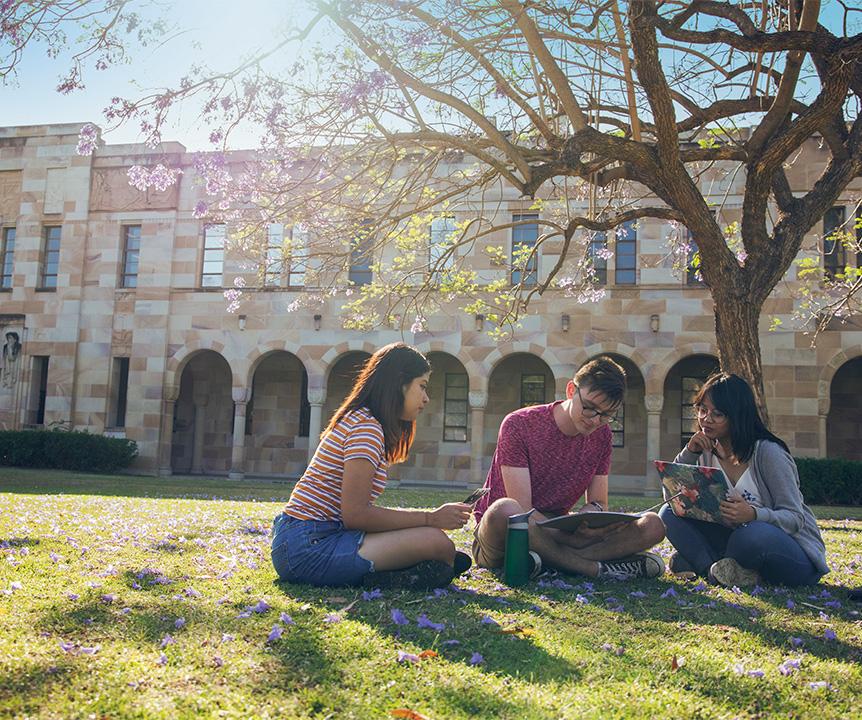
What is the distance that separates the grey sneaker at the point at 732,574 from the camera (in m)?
4.98

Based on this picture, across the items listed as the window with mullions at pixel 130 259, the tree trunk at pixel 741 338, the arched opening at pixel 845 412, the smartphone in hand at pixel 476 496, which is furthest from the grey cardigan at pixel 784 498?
the window with mullions at pixel 130 259

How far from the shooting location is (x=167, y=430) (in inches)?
856

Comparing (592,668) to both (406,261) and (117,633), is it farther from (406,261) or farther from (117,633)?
(406,261)

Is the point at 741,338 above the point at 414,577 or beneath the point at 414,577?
above

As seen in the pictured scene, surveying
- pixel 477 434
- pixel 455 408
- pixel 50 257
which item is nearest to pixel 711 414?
pixel 477 434

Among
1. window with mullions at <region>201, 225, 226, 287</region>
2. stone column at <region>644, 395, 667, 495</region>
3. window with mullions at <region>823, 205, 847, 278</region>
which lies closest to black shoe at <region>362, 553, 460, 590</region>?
stone column at <region>644, 395, 667, 495</region>

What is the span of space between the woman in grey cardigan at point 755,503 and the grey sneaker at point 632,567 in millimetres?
334

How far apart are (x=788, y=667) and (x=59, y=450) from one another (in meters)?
19.9

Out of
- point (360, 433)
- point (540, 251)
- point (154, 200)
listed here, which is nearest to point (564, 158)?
point (360, 433)

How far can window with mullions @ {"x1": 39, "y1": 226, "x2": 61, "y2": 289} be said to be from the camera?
2309 centimetres

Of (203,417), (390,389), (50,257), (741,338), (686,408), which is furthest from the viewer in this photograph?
(203,417)

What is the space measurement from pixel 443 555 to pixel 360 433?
868 millimetres

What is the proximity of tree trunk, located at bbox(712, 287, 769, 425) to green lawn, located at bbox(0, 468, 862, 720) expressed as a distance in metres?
2.70

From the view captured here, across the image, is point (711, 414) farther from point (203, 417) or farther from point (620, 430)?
point (203, 417)
